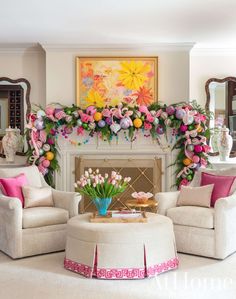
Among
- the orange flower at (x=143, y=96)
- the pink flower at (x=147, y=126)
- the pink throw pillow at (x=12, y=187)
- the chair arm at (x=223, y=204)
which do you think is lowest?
the chair arm at (x=223, y=204)

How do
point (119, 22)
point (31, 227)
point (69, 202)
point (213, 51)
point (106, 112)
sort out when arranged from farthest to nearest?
point (213, 51), point (106, 112), point (119, 22), point (69, 202), point (31, 227)

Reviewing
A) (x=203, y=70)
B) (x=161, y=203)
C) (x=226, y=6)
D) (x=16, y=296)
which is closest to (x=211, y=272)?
(x=161, y=203)

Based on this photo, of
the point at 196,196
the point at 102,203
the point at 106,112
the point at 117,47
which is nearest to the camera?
the point at 102,203

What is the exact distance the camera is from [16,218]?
4348 mm

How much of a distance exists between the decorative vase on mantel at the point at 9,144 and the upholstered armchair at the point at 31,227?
74.0 inches

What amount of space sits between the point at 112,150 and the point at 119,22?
1974mm

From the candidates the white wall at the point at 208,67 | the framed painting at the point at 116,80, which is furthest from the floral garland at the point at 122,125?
the white wall at the point at 208,67

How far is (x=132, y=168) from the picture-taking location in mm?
6457

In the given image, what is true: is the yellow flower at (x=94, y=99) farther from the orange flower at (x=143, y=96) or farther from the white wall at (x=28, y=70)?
the white wall at (x=28, y=70)

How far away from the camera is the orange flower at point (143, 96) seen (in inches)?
251

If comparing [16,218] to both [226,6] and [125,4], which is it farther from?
[226,6]

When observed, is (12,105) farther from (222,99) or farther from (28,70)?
(222,99)

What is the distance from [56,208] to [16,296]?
165 centimetres

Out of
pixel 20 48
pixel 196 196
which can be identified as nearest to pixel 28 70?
pixel 20 48
